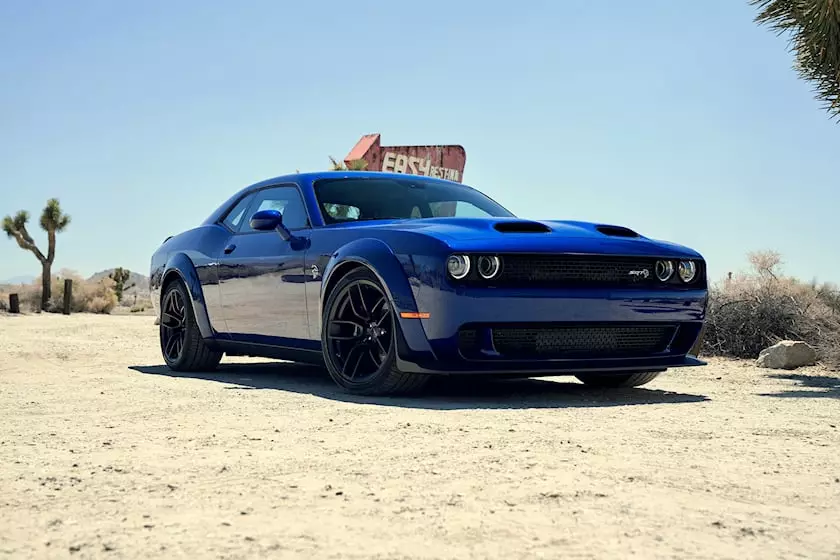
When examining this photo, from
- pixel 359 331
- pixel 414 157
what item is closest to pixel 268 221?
pixel 359 331

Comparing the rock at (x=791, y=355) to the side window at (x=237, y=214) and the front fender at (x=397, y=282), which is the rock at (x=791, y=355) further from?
the front fender at (x=397, y=282)

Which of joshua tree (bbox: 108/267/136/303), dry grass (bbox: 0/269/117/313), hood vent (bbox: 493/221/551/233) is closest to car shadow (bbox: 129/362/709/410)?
hood vent (bbox: 493/221/551/233)

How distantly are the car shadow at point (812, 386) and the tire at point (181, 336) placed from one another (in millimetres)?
4191

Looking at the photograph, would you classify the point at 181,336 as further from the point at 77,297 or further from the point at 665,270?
the point at 77,297

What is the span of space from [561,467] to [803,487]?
0.81m

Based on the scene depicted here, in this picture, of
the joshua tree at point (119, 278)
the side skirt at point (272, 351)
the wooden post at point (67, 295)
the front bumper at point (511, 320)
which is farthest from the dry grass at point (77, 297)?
the front bumper at point (511, 320)

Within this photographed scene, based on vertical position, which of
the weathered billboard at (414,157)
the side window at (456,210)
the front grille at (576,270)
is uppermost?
the weathered billboard at (414,157)

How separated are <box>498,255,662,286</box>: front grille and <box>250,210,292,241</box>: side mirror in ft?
6.11

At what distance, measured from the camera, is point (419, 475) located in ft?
11.9

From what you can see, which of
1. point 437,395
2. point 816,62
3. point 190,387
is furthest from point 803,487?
point 816,62

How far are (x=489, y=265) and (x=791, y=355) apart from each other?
5218 mm

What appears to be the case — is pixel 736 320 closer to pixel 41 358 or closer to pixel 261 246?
pixel 261 246

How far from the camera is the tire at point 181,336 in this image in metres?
8.25

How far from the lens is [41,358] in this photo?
9641 millimetres
